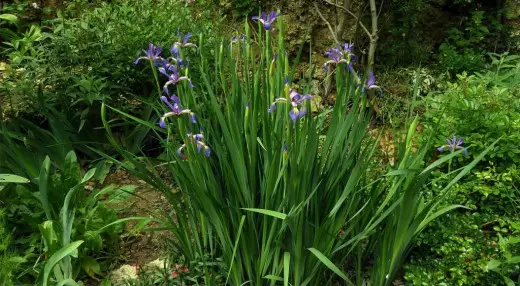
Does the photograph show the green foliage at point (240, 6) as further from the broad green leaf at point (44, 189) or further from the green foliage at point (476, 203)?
the broad green leaf at point (44, 189)

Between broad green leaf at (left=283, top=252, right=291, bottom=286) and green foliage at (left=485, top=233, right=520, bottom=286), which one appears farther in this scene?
green foliage at (left=485, top=233, right=520, bottom=286)

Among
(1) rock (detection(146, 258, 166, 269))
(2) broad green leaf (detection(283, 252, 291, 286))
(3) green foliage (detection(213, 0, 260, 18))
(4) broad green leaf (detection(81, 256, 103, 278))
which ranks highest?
(3) green foliage (detection(213, 0, 260, 18))

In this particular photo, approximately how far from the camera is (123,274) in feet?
7.98

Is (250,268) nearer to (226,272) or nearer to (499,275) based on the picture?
(226,272)

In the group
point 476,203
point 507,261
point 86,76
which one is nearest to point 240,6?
point 86,76

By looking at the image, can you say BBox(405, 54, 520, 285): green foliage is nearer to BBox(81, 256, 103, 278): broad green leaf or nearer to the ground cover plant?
the ground cover plant

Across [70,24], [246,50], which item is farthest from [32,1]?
[246,50]

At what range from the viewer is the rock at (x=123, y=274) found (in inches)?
94.6

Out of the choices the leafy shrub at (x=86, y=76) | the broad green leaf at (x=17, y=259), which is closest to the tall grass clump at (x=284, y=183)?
the broad green leaf at (x=17, y=259)

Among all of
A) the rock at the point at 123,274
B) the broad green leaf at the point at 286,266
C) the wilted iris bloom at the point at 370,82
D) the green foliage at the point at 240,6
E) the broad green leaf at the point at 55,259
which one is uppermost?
the wilted iris bloom at the point at 370,82

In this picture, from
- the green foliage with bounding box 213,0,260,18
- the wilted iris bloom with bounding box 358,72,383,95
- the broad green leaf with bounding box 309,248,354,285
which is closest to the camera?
the broad green leaf with bounding box 309,248,354,285

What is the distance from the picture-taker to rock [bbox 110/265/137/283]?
2402 millimetres

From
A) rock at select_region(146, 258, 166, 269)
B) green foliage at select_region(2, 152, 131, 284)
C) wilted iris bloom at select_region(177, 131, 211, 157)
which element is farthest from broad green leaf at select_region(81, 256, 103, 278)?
wilted iris bloom at select_region(177, 131, 211, 157)

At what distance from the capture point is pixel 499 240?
2.29 metres
